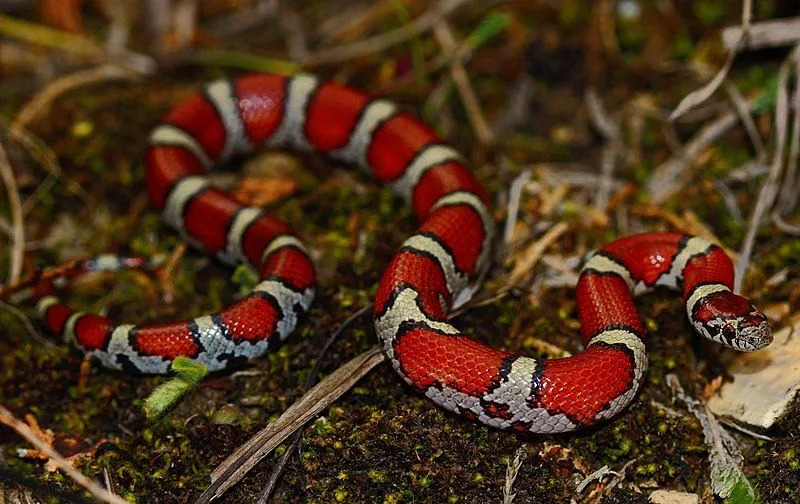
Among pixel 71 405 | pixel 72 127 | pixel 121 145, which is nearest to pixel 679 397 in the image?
pixel 71 405

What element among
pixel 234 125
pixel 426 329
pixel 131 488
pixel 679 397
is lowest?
pixel 679 397

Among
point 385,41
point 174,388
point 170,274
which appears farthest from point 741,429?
point 385,41

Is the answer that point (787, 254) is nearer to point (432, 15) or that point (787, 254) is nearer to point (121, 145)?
point (432, 15)

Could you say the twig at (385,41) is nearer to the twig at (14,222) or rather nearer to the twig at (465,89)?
the twig at (465,89)

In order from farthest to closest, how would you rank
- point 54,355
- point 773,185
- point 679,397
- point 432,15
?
point 432,15 < point 773,185 < point 54,355 < point 679,397

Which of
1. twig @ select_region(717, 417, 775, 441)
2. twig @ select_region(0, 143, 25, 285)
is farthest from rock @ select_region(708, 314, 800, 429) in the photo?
twig @ select_region(0, 143, 25, 285)

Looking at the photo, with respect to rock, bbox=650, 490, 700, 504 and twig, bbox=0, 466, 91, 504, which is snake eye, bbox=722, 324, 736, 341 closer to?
rock, bbox=650, 490, 700, 504

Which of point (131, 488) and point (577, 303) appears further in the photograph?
point (577, 303)
